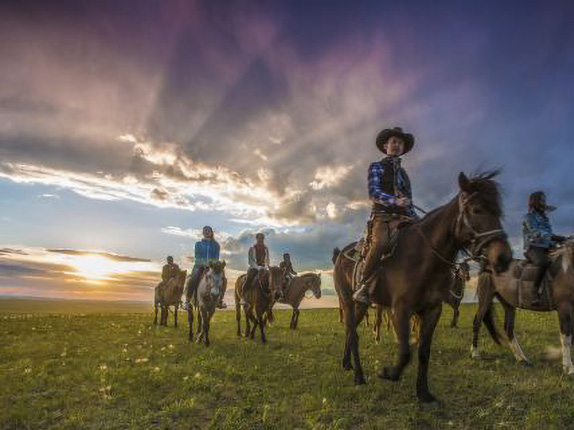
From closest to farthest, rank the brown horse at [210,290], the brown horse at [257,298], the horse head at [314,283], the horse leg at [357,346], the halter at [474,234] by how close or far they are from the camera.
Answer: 1. the halter at [474,234]
2. the horse leg at [357,346]
3. the brown horse at [210,290]
4. the brown horse at [257,298]
5. the horse head at [314,283]

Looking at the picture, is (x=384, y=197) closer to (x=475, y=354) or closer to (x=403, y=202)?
(x=403, y=202)

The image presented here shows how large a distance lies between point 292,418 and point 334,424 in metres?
0.74

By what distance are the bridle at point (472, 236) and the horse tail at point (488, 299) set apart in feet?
20.0

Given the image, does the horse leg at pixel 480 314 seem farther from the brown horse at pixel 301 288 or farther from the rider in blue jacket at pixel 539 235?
the brown horse at pixel 301 288

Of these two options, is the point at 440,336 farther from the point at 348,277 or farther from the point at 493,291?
the point at 348,277

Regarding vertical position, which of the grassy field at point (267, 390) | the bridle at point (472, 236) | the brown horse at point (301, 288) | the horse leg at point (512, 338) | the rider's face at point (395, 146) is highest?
the rider's face at point (395, 146)

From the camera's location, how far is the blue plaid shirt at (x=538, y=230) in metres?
10.2

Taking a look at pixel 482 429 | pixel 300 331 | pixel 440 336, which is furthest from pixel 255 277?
pixel 482 429

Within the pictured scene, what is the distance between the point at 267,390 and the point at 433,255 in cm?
425

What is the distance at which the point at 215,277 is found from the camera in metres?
15.2

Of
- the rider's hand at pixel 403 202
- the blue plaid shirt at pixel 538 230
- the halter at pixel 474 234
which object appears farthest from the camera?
the blue plaid shirt at pixel 538 230

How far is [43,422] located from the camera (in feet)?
20.7

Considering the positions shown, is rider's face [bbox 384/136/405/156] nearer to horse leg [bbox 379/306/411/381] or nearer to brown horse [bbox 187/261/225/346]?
horse leg [bbox 379/306/411/381]

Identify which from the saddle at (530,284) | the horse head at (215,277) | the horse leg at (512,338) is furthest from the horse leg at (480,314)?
the horse head at (215,277)
